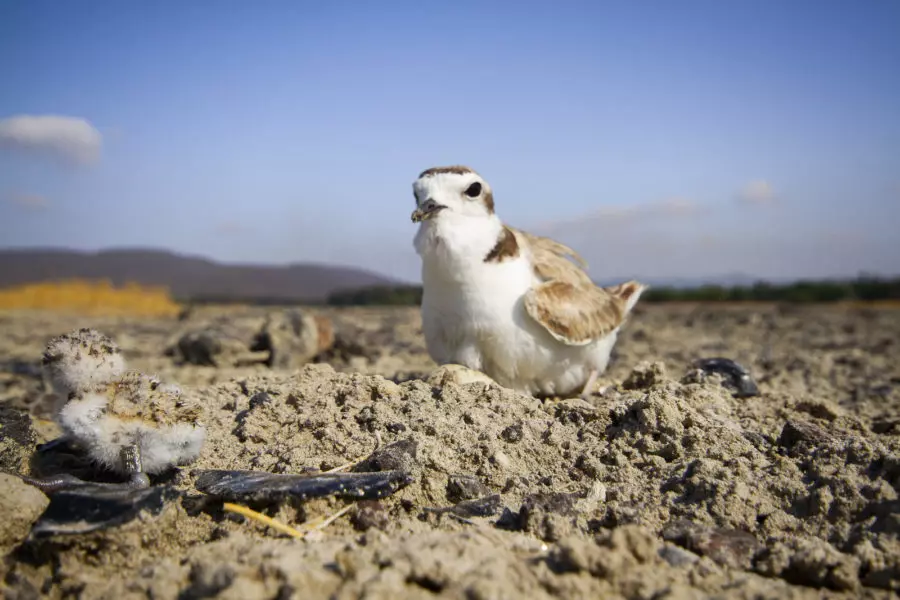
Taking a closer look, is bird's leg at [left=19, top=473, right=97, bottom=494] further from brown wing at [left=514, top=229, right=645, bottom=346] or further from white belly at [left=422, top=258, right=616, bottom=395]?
brown wing at [left=514, top=229, right=645, bottom=346]

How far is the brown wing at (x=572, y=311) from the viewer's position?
14.9 ft

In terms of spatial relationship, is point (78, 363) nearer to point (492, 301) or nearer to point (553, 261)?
point (492, 301)

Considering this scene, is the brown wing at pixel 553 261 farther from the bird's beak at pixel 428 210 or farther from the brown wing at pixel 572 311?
the bird's beak at pixel 428 210

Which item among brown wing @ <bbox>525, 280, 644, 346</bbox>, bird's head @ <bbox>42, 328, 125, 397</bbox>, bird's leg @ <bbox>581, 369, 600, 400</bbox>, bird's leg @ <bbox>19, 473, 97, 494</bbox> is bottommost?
bird's leg @ <bbox>19, 473, 97, 494</bbox>

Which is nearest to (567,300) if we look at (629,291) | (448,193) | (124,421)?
(448,193)

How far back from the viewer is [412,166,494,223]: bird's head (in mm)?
4379

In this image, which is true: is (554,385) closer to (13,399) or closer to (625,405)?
(625,405)

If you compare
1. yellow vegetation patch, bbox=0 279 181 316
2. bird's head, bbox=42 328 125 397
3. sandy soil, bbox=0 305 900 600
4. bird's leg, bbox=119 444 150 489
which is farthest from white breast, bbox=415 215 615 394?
yellow vegetation patch, bbox=0 279 181 316

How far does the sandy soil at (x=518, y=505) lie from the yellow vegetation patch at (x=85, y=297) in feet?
61.7

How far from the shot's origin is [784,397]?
16.3ft

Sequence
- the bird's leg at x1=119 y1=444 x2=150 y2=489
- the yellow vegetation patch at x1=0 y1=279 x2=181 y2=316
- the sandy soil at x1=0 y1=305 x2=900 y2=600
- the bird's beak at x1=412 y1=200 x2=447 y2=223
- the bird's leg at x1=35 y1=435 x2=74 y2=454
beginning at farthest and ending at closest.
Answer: the yellow vegetation patch at x1=0 y1=279 x2=181 y2=316
the bird's beak at x1=412 y1=200 x2=447 y2=223
the bird's leg at x1=35 y1=435 x2=74 y2=454
the bird's leg at x1=119 y1=444 x2=150 y2=489
the sandy soil at x1=0 y1=305 x2=900 y2=600

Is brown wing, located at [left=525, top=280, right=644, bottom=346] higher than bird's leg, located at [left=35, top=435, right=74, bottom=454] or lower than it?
higher

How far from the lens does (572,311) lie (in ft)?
15.4

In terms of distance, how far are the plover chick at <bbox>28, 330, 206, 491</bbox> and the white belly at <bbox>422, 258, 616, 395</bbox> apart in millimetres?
1798
